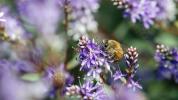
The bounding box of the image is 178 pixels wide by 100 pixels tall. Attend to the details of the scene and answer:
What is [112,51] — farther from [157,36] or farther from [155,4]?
[157,36]

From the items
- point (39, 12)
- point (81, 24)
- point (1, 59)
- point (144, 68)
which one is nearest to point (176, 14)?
point (144, 68)

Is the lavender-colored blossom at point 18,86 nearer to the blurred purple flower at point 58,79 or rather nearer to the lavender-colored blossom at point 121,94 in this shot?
the blurred purple flower at point 58,79

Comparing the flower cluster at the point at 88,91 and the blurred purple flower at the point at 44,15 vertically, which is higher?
the blurred purple flower at the point at 44,15

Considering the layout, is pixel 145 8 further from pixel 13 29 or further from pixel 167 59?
pixel 13 29

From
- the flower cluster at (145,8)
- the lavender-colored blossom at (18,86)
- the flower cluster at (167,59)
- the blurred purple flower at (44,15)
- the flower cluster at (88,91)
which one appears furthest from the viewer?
the blurred purple flower at (44,15)

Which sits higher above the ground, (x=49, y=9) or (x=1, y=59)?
(x=49, y=9)

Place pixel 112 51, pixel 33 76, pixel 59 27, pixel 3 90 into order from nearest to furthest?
1. pixel 112 51
2. pixel 33 76
3. pixel 3 90
4. pixel 59 27

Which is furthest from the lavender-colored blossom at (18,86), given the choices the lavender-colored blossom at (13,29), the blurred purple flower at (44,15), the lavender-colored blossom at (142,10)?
the lavender-colored blossom at (142,10)

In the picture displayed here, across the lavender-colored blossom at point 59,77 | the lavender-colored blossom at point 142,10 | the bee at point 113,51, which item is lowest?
the lavender-colored blossom at point 59,77
